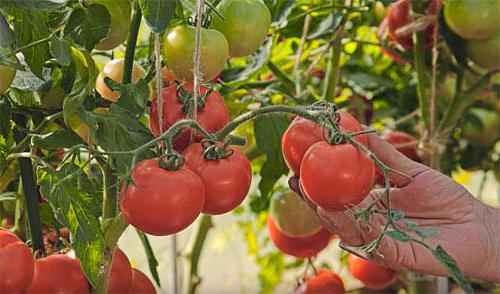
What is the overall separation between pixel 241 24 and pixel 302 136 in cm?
18

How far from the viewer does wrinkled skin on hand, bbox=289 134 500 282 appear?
102 cm

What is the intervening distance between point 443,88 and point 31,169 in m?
0.90

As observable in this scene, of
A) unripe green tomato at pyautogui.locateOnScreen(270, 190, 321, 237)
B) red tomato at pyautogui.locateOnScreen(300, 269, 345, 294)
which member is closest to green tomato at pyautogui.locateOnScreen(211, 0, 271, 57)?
unripe green tomato at pyautogui.locateOnScreen(270, 190, 321, 237)

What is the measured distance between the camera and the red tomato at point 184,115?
0.84 meters

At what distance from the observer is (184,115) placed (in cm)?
85

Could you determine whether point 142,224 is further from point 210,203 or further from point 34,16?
point 34,16

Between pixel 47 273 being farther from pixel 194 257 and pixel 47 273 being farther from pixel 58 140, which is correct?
pixel 194 257

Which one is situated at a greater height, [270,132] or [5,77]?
[5,77]

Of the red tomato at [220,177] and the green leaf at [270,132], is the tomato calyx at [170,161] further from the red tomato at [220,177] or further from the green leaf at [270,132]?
the green leaf at [270,132]

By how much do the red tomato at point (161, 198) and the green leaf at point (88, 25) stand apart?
0.19 meters

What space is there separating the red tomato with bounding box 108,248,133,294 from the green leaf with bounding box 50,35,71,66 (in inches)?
10.2

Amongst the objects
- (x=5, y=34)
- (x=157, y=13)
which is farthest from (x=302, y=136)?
(x=5, y=34)

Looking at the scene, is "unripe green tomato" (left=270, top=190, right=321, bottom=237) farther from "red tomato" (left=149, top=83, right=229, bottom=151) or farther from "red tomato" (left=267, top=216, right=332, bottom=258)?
"red tomato" (left=149, top=83, right=229, bottom=151)

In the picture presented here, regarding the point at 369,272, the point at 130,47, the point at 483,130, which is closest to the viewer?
the point at 130,47
